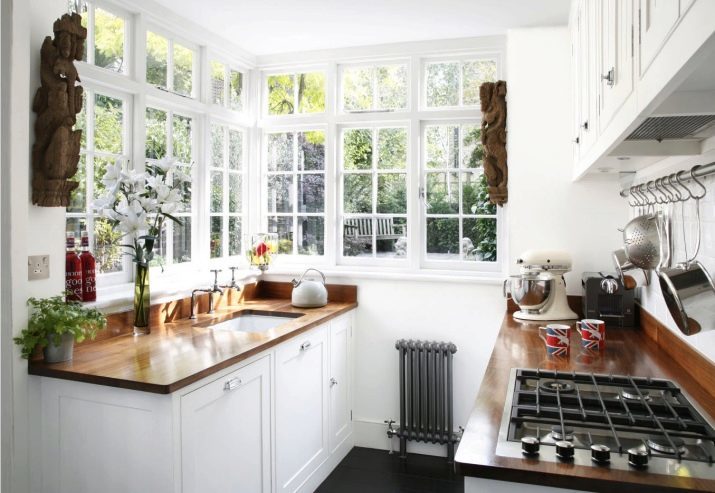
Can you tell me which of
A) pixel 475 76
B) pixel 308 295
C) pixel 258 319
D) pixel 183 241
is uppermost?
pixel 475 76

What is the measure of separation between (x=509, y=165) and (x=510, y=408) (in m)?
2.13

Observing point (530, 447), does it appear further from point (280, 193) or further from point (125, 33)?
point (280, 193)

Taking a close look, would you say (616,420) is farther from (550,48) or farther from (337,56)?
(337,56)

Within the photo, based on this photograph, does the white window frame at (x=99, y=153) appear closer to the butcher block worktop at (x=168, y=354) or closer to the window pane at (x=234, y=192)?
the butcher block worktop at (x=168, y=354)

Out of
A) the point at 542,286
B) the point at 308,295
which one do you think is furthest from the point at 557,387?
the point at 308,295

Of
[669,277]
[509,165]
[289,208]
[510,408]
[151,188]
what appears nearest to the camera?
[669,277]

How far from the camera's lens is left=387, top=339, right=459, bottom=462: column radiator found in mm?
3518

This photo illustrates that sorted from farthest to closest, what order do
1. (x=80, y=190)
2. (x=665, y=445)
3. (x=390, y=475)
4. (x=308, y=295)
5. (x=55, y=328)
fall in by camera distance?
1. (x=308, y=295)
2. (x=390, y=475)
3. (x=80, y=190)
4. (x=55, y=328)
5. (x=665, y=445)

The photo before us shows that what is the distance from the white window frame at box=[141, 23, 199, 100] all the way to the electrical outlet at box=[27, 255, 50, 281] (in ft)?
3.79

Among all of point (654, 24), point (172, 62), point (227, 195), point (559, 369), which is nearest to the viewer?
point (654, 24)

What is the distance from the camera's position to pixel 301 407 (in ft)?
9.70

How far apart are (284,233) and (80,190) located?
5.56 ft

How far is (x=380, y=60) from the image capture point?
150 inches

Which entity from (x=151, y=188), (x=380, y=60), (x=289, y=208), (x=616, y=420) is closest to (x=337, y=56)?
(x=380, y=60)
